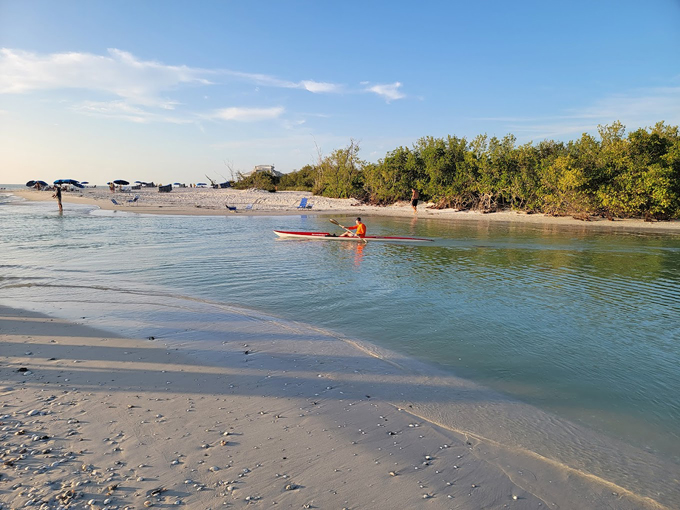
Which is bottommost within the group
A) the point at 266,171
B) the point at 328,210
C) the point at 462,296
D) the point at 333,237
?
the point at 462,296

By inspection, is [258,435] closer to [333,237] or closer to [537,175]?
[333,237]

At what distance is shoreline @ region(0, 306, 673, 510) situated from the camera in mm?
3334

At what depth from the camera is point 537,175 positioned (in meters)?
36.6

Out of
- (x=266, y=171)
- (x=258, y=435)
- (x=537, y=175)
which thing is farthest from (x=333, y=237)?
(x=266, y=171)

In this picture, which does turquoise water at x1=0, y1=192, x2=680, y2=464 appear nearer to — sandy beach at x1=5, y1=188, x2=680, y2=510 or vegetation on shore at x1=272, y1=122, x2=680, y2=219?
sandy beach at x1=5, y1=188, x2=680, y2=510

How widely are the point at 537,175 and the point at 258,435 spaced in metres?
38.3

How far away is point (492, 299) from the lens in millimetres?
10672

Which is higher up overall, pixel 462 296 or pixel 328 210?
pixel 328 210

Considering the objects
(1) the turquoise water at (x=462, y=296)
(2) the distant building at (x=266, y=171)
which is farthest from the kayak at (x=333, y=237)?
(2) the distant building at (x=266, y=171)

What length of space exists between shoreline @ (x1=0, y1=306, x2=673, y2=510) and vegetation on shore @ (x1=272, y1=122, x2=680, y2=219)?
3188cm

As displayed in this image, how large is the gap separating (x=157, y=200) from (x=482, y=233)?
40.6 meters

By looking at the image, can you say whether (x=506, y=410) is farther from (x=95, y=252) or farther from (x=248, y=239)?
(x=248, y=239)

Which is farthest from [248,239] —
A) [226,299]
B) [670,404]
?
[670,404]

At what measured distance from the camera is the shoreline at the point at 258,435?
10.9 feet
